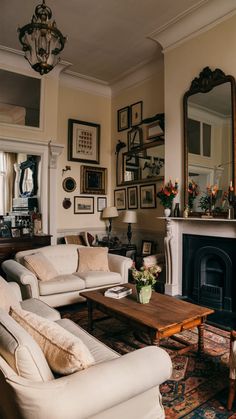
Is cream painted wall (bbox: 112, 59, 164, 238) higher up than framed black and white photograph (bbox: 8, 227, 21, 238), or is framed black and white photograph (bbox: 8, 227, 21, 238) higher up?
cream painted wall (bbox: 112, 59, 164, 238)

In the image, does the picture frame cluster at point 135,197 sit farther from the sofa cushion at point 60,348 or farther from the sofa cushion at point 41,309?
the sofa cushion at point 60,348

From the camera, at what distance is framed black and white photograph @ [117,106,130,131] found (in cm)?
593

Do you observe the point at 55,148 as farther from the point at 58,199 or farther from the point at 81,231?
the point at 81,231

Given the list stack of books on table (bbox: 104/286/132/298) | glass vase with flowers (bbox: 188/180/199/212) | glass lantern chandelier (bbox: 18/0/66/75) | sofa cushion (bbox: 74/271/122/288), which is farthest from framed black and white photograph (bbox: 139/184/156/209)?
glass lantern chandelier (bbox: 18/0/66/75)

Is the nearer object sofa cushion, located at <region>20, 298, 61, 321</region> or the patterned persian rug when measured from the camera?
the patterned persian rug

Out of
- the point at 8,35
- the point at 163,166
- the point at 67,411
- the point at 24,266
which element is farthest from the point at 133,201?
the point at 67,411

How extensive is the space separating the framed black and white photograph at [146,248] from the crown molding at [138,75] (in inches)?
116

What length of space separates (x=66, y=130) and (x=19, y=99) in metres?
1.09

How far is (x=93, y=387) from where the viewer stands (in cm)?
127

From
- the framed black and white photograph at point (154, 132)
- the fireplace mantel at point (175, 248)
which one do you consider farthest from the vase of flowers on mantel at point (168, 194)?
the framed black and white photograph at point (154, 132)

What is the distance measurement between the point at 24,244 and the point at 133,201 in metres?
2.14

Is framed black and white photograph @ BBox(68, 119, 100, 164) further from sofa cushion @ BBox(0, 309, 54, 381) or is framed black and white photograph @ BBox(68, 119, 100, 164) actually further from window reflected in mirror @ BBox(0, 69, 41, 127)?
sofa cushion @ BBox(0, 309, 54, 381)

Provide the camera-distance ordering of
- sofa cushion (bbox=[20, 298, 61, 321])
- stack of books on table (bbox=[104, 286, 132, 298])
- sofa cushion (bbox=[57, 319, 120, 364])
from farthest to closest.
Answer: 1. stack of books on table (bbox=[104, 286, 132, 298])
2. sofa cushion (bbox=[20, 298, 61, 321])
3. sofa cushion (bbox=[57, 319, 120, 364])

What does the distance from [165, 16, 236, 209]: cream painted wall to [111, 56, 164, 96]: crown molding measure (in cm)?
65
